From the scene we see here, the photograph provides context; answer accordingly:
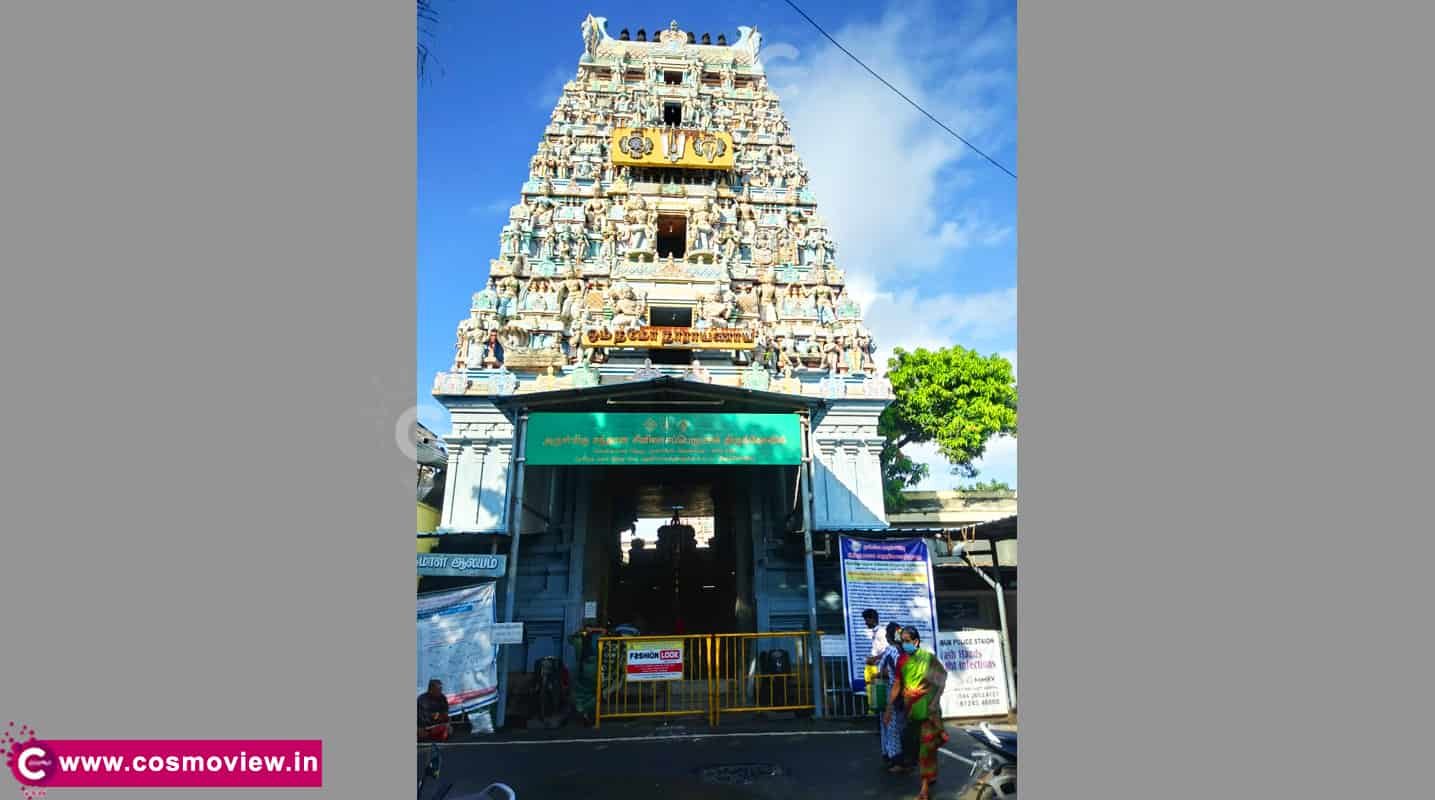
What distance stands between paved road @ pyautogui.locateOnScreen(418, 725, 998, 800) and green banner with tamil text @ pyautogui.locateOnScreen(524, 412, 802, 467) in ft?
11.4

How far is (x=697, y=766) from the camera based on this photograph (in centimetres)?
652

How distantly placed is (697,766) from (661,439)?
4.15 metres

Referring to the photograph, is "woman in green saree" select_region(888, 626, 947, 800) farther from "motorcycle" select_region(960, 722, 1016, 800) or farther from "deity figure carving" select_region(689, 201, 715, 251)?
"deity figure carving" select_region(689, 201, 715, 251)

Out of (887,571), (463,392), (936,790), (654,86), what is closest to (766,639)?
(887,571)

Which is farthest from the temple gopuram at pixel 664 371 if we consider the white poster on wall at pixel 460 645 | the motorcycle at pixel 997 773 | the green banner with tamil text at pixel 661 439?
the motorcycle at pixel 997 773

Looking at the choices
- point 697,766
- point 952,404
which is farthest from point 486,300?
point 952,404

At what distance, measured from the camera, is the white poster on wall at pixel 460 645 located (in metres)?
7.64

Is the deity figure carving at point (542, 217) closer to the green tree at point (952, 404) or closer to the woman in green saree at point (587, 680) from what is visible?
the woman in green saree at point (587, 680)

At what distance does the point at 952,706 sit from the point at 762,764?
3.41 meters

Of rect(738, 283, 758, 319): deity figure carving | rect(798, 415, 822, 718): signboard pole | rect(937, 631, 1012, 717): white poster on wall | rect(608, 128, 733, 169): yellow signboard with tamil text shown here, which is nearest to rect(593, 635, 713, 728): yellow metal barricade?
rect(798, 415, 822, 718): signboard pole

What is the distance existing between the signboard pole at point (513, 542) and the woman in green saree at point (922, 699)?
190 inches

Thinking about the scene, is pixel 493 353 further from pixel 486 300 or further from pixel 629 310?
pixel 629 310

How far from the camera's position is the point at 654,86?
56.6ft

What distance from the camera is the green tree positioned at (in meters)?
25.7
